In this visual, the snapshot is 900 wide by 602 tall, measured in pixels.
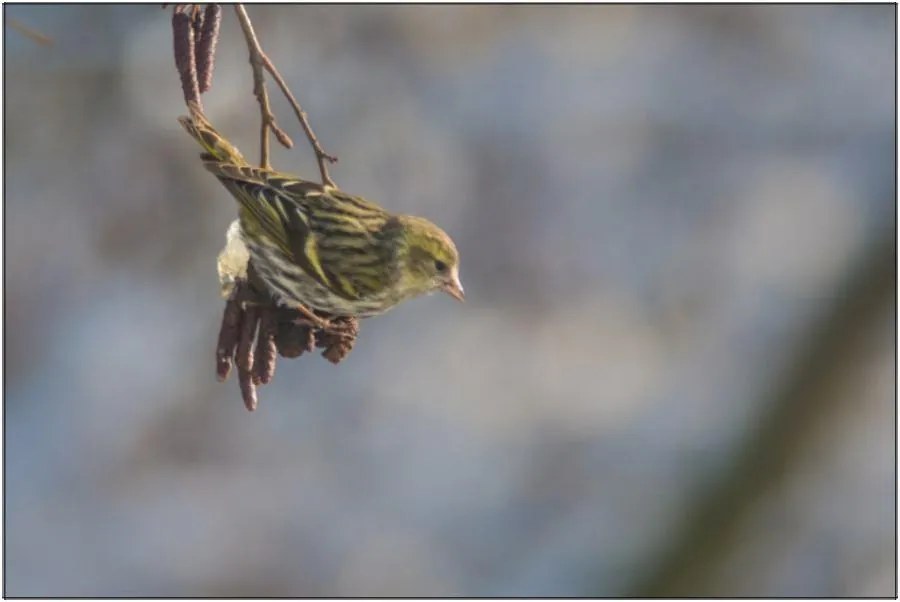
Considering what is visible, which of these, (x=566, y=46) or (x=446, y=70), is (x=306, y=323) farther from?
(x=566, y=46)

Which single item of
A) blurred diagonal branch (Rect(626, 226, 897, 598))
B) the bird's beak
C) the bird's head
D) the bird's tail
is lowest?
blurred diagonal branch (Rect(626, 226, 897, 598))

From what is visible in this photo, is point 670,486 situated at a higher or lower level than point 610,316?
lower

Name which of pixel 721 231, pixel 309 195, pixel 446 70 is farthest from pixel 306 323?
pixel 721 231

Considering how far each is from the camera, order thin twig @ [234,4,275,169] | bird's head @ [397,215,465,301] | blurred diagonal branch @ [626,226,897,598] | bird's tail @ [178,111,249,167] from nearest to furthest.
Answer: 1. thin twig @ [234,4,275,169]
2. bird's tail @ [178,111,249,167]
3. bird's head @ [397,215,465,301]
4. blurred diagonal branch @ [626,226,897,598]

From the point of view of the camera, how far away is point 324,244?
3.15 m

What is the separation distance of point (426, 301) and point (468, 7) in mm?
1528

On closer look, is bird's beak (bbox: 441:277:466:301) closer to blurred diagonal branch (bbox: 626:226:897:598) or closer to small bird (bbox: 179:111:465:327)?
small bird (bbox: 179:111:465:327)

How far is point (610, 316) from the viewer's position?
6910 mm

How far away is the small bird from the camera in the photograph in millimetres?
2904

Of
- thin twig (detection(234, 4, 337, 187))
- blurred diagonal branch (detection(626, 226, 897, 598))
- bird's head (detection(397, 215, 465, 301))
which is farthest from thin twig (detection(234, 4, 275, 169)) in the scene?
blurred diagonal branch (detection(626, 226, 897, 598))

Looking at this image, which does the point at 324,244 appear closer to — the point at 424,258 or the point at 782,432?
the point at 424,258

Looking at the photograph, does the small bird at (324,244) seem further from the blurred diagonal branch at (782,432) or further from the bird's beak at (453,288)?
the blurred diagonal branch at (782,432)

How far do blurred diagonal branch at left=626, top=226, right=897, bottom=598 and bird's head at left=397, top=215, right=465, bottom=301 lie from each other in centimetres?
189

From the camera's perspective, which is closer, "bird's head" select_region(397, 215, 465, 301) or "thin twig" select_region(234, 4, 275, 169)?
"thin twig" select_region(234, 4, 275, 169)
